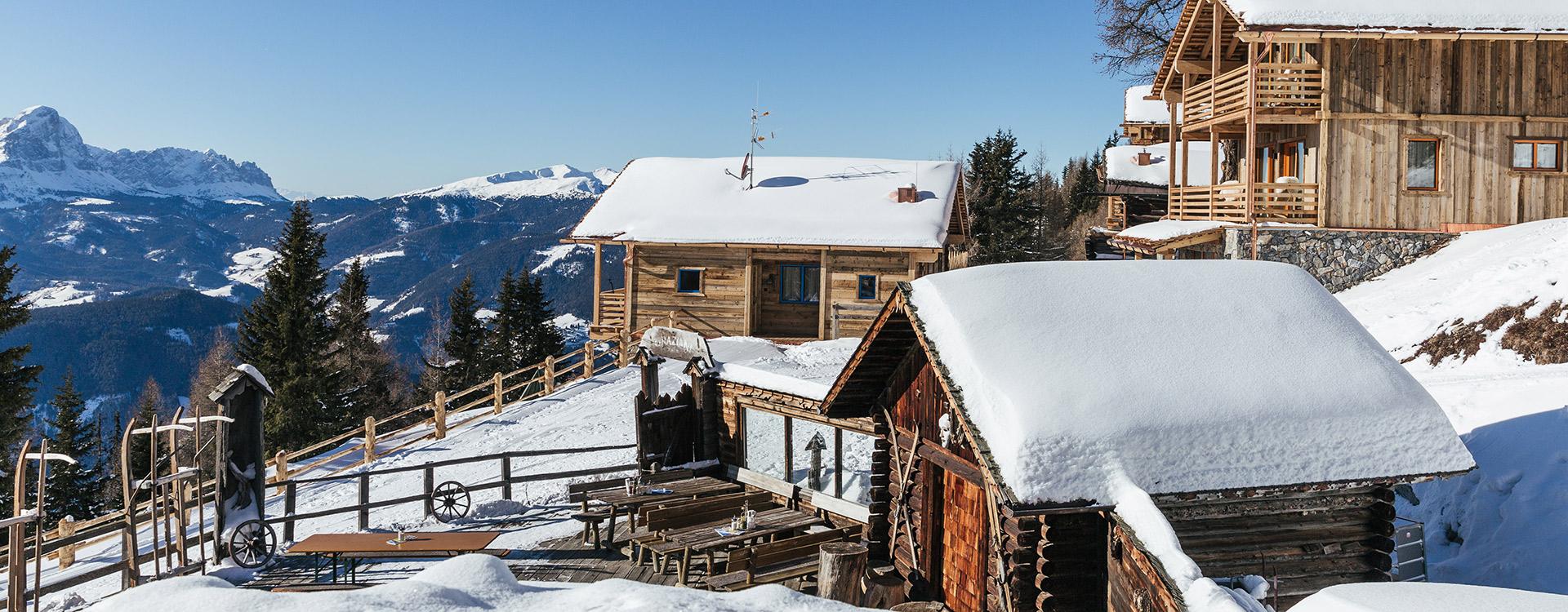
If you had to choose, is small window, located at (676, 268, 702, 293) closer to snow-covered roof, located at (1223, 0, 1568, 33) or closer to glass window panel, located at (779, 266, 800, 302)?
glass window panel, located at (779, 266, 800, 302)

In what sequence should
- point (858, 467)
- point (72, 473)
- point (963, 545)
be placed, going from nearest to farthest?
1. point (963, 545)
2. point (858, 467)
3. point (72, 473)

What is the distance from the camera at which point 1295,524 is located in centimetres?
752

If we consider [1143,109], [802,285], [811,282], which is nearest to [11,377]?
[802,285]

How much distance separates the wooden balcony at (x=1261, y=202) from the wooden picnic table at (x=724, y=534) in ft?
50.1

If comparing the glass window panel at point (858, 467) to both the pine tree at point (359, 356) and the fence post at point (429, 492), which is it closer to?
the fence post at point (429, 492)

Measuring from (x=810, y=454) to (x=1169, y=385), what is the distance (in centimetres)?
712

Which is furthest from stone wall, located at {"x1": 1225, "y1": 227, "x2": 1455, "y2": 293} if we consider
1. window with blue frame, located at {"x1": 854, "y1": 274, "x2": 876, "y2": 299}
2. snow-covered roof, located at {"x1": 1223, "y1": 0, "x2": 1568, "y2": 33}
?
window with blue frame, located at {"x1": 854, "y1": 274, "x2": 876, "y2": 299}

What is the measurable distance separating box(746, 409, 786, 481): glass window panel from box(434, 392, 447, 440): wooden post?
32.2 feet

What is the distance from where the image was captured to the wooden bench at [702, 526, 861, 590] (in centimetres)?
1055

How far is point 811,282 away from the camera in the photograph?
26.2 m

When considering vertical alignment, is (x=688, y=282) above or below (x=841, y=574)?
above

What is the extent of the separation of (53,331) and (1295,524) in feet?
707

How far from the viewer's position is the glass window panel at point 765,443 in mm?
14109

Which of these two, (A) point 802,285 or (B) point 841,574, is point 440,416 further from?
(B) point 841,574
